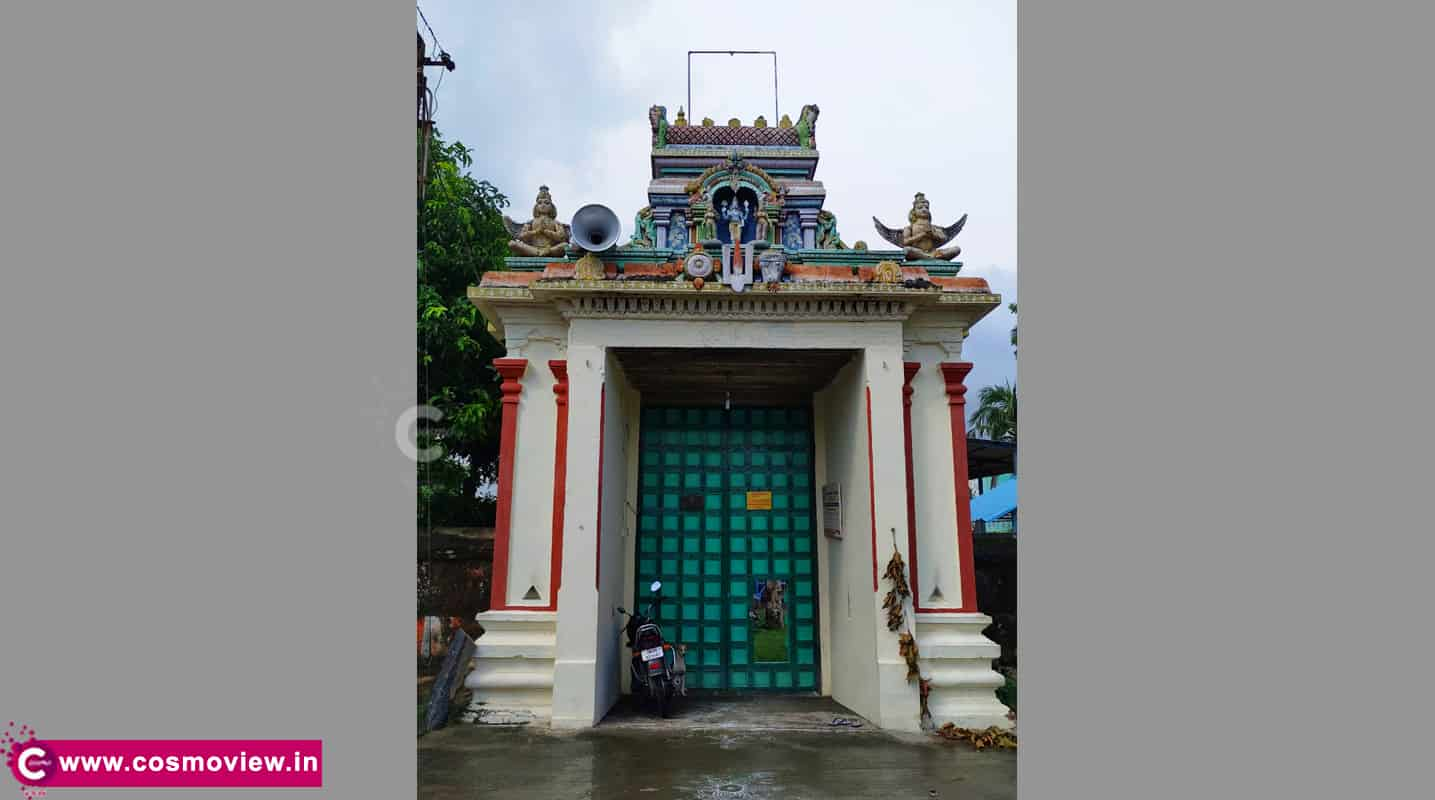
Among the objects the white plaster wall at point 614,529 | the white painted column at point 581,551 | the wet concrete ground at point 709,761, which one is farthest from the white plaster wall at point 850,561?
the white painted column at point 581,551

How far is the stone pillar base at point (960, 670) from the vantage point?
8406 millimetres

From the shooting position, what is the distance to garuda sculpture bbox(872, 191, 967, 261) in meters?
10.1

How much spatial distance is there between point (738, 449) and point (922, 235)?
3.40 meters

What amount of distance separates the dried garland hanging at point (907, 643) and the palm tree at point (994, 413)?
1626 cm

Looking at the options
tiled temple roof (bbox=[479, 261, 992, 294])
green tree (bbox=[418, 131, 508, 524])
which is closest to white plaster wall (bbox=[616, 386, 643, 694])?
tiled temple roof (bbox=[479, 261, 992, 294])

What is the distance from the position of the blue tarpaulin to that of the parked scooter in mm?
13916

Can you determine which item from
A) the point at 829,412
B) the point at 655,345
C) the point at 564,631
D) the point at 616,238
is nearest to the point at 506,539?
the point at 564,631

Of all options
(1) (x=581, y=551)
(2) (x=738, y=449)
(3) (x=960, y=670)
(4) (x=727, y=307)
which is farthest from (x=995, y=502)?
(1) (x=581, y=551)

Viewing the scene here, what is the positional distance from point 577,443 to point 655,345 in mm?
1270

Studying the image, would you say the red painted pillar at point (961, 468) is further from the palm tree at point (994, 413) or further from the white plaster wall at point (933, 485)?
the palm tree at point (994, 413)

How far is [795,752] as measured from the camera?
712cm

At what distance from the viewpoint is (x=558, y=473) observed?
9078mm

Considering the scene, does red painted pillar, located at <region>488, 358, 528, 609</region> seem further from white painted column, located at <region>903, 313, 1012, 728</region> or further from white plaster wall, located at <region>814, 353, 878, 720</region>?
white painted column, located at <region>903, 313, 1012, 728</region>
